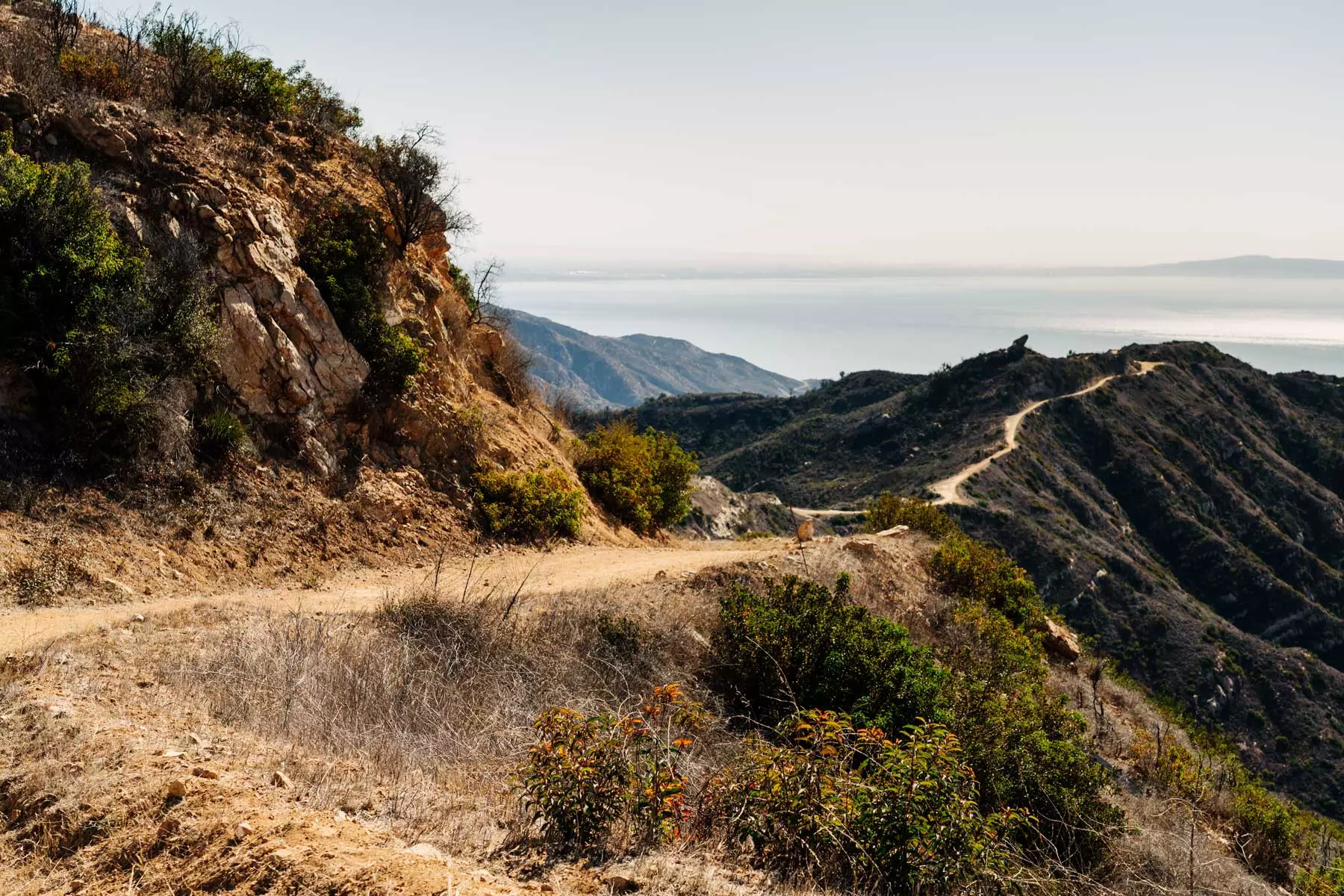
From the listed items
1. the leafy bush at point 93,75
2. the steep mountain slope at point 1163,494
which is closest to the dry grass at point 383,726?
the leafy bush at point 93,75

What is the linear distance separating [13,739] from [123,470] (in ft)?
18.6

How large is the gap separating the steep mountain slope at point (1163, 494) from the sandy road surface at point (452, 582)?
2591 centimetres

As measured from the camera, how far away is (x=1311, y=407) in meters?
67.9

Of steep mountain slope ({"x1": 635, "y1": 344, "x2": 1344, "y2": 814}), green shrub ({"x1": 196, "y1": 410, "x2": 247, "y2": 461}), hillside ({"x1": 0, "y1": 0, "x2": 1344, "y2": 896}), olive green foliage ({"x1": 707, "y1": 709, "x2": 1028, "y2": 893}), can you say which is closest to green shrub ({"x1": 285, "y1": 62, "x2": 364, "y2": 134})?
hillside ({"x1": 0, "y1": 0, "x2": 1344, "y2": 896})

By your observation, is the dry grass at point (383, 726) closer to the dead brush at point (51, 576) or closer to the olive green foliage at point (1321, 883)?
the olive green foliage at point (1321, 883)

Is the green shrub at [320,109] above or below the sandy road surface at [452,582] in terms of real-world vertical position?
above

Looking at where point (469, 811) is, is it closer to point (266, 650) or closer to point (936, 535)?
point (266, 650)

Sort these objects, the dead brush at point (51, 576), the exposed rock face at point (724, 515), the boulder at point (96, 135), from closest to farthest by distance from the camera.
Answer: the dead brush at point (51, 576)
the boulder at point (96, 135)
the exposed rock face at point (724, 515)

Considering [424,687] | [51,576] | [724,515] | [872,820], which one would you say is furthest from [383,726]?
[724,515]

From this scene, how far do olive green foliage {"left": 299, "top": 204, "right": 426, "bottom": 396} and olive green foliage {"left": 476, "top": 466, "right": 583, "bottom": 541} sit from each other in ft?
8.36

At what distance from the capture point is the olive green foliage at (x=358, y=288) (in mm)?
12711

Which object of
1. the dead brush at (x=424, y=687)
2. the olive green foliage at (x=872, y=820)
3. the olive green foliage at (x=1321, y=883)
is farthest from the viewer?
the olive green foliage at (x=1321, y=883)

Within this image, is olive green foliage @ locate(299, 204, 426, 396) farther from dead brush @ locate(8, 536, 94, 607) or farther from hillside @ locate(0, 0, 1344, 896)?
dead brush @ locate(8, 536, 94, 607)

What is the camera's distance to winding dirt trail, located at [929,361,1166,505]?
44.4 metres
